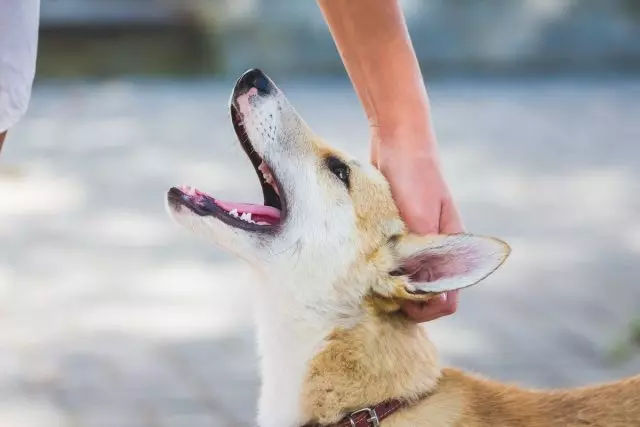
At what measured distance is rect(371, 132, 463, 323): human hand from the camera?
2.72 metres

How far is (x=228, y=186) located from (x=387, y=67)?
437cm

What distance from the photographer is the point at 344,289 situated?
269cm

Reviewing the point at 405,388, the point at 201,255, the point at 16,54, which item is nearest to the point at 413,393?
the point at 405,388

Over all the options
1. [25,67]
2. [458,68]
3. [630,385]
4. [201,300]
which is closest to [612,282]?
[201,300]

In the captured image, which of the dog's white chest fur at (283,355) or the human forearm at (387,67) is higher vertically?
the human forearm at (387,67)

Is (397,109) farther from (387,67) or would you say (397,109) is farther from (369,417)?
(369,417)

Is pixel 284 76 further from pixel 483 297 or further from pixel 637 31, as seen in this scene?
pixel 483 297

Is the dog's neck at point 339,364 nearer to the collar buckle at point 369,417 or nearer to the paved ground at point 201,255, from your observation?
the collar buckle at point 369,417

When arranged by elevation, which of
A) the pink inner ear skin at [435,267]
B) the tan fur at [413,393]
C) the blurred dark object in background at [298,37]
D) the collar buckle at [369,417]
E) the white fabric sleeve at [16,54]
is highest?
the blurred dark object in background at [298,37]

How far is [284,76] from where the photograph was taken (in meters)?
11.0

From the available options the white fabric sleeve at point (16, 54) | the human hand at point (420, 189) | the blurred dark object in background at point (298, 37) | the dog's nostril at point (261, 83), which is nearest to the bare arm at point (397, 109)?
the human hand at point (420, 189)

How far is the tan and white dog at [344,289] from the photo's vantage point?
2.60 meters

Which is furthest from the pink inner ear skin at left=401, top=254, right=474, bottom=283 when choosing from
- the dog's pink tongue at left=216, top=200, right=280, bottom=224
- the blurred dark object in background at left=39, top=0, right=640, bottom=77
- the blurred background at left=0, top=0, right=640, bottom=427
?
the blurred dark object in background at left=39, top=0, right=640, bottom=77

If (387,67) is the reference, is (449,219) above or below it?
below
